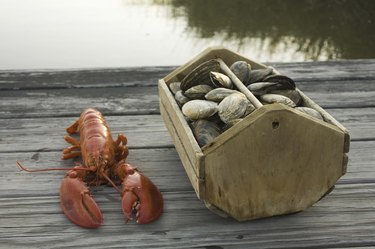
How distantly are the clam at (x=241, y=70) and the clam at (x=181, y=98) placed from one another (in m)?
0.22

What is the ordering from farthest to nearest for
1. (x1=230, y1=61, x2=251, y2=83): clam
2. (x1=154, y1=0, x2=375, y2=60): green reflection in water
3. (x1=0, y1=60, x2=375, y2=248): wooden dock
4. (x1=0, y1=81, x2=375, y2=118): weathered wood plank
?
(x1=154, y1=0, x2=375, y2=60): green reflection in water
(x1=0, y1=81, x2=375, y2=118): weathered wood plank
(x1=230, y1=61, x2=251, y2=83): clam
(x1=0, y1=60, x2=375, y2=248): wooden dock

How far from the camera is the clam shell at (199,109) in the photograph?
1742 millimetres

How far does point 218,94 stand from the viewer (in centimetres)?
182

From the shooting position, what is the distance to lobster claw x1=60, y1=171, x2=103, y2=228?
1701mm

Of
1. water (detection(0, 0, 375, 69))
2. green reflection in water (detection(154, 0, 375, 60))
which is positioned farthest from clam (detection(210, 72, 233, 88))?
green reflection in water (detection(154, 0, 375, 60))

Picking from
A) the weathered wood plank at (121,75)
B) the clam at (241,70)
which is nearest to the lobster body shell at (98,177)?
the clam at (241,70)

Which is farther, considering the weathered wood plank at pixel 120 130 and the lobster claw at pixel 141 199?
the weathered wood plank at pixel 120 130

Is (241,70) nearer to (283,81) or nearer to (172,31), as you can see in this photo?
(283,81)

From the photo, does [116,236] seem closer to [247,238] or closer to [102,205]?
[102,205]

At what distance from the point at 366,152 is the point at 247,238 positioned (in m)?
0.76

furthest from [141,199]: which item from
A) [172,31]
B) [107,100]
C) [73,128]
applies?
[172,31]

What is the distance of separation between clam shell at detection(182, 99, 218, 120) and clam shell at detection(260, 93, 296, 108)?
0.17 metres

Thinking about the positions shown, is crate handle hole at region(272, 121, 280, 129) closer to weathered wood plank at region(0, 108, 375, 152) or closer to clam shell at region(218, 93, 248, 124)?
clam shell at region(218, 93, 248, 124)

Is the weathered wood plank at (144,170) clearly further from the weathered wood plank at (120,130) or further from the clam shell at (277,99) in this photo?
the clam shell at (277,99)
